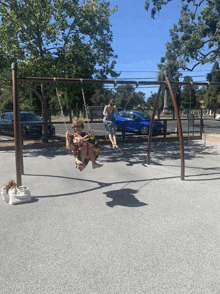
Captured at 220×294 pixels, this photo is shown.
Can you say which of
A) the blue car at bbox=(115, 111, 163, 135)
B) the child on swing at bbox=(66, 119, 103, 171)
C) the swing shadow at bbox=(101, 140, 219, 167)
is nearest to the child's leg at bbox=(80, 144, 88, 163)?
the child on swing at bbox=(66, 119, 103, 171)

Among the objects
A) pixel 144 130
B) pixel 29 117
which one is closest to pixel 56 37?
pixel 29 117

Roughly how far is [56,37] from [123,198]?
9075 millimetres

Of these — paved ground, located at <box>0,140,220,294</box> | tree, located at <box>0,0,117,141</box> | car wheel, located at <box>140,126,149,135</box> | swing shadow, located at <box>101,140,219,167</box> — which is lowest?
paved ground, located at <box>0,140,220,294</box>

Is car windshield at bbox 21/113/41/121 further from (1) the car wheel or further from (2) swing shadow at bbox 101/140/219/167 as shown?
(1) the car wheel

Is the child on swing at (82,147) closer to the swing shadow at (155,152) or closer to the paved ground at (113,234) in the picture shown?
the paved ground at (113,234)

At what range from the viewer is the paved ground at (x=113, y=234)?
10.3 ft

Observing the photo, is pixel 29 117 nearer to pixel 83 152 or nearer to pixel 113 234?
pixel 83 152

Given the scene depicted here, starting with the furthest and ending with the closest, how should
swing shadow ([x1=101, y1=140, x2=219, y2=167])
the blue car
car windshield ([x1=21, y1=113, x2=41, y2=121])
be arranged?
the blue car
car windshield ([x1=21, y1=113, x2=41, y2=121])
swing shadow ([x1=101, y1=140, x2=219, y2=167])

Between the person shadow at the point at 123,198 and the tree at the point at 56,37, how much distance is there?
7.12 metres

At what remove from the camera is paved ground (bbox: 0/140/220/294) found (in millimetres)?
3133

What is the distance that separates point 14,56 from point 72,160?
17.6ft

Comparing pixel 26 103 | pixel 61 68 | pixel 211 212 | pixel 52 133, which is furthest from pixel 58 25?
pixel 26 103

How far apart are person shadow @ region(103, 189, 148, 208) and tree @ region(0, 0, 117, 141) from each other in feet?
23.4

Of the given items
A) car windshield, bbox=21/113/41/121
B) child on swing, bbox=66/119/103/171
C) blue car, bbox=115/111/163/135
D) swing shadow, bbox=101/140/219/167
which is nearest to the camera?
child on swing, bbox=66/119/103/171
